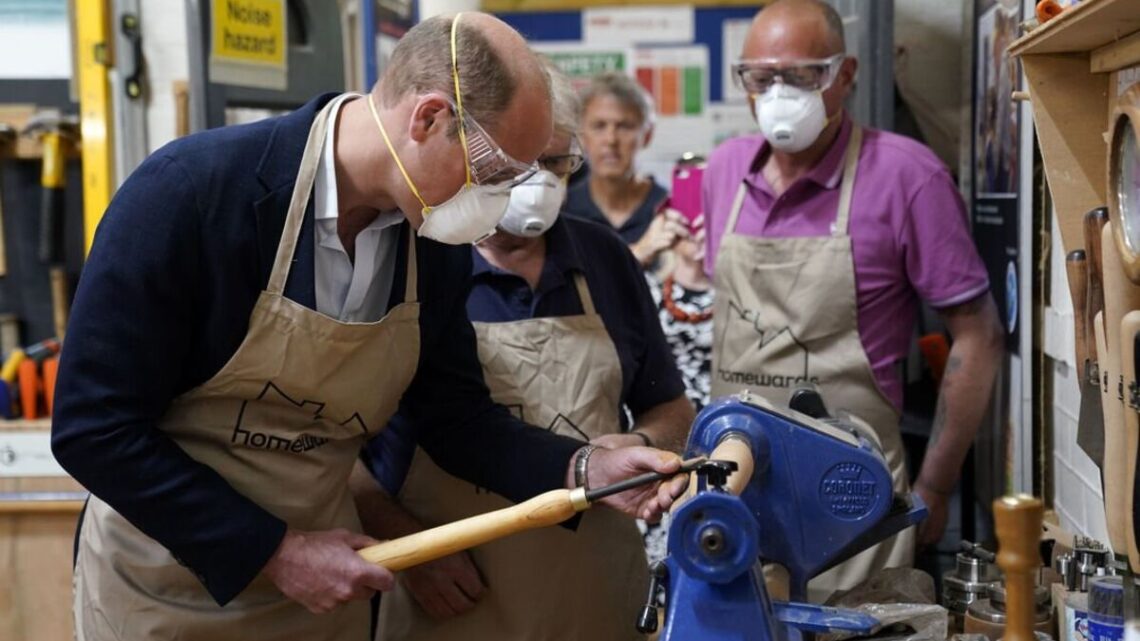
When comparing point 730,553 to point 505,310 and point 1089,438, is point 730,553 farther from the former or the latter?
point 505,310

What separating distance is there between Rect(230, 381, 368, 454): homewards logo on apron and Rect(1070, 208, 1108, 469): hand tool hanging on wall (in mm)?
972

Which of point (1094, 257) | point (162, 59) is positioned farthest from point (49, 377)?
point (1094, 257)

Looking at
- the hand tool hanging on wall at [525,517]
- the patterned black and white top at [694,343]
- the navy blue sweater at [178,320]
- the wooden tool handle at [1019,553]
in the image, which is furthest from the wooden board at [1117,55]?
the patterned black and white top at [694,343]

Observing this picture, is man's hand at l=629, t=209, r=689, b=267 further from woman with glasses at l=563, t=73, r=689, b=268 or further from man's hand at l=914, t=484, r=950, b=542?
man's hand at l=914, t=484, r=950, b=542

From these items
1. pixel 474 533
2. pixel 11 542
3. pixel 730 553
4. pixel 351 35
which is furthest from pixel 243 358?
pixel 351 35

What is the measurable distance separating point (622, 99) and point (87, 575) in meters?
2.24

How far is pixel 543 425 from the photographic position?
1.99 m

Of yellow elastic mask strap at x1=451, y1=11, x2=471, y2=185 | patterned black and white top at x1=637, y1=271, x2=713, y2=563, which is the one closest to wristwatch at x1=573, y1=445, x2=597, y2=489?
yellow elastic mask strap at x1=451, y1=11, x2=471, y2=185

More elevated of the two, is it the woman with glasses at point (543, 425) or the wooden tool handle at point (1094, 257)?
the wooden tool handle at point (1094, 257)

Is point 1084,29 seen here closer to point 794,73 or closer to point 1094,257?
point 1094,257

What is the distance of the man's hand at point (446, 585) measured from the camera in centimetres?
187

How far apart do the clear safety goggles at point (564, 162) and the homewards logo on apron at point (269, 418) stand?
0.59 m

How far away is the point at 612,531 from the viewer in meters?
2.00

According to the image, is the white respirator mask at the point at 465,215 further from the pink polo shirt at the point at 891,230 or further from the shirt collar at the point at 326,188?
the pink polo shirt at the point at 891,230
